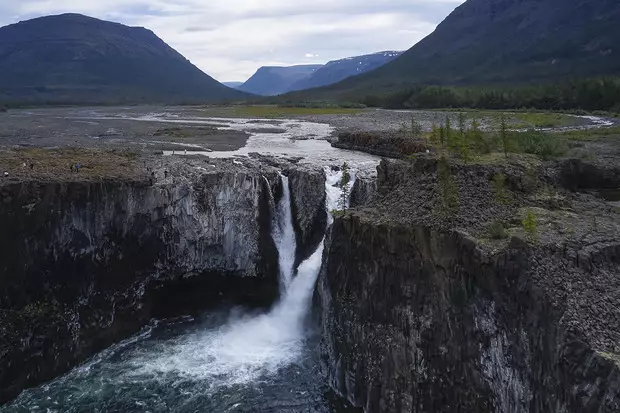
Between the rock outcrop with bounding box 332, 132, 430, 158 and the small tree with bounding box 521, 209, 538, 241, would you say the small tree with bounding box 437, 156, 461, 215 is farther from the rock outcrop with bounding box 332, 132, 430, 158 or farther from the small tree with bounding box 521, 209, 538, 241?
the rock outcrop with bounding box 332, 132, 430, 158

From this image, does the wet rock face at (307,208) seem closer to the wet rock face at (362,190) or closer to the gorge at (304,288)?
the gorge at (304,288)

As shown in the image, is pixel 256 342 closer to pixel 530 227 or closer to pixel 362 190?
pixel 362 190

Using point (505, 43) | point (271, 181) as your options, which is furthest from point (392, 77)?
point (271, 181)

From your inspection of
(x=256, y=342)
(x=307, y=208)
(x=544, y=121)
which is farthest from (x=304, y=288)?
(x=544, y=121)

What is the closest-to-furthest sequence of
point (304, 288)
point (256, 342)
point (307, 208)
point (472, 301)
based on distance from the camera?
point (472, 301)
point (256, 342)
point (304, 288)
point (307, 208)

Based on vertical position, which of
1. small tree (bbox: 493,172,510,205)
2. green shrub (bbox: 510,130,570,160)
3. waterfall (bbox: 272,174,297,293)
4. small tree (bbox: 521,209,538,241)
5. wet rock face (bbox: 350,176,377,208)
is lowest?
waterfall (bbox: 272,174,297,293)

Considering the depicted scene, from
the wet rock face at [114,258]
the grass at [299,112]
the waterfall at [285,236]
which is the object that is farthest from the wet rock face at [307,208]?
the grass at [299,112]

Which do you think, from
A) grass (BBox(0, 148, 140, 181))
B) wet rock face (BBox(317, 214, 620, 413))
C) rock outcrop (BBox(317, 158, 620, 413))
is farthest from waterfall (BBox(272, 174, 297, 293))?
grass (BBox(0, 148, 140, 181))
